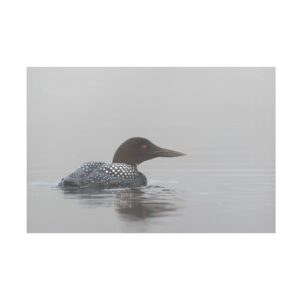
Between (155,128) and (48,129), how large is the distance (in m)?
0.91

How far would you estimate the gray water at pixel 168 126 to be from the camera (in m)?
6.03

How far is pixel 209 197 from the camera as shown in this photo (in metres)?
6.00

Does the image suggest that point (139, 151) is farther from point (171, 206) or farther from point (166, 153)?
point (171, 206)

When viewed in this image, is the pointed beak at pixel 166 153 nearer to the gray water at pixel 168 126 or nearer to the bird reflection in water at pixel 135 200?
the gray water at pixel 168 126


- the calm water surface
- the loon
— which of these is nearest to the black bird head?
the loon

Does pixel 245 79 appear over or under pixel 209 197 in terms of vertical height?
over

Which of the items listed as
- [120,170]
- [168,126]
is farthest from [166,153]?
[120,170]

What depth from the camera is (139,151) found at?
246 inches

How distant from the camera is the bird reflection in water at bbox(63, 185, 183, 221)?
227 inches

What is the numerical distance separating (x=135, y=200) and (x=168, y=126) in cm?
71

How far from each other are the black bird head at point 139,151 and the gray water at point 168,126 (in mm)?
57

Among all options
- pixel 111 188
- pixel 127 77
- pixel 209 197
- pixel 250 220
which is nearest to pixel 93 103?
pixel 127 77

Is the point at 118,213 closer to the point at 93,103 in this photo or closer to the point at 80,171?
the point at 80,171

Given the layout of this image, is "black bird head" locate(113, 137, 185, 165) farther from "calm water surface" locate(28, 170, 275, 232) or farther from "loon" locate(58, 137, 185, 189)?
"calm water surface" locate(28, 170, 275, 232)
